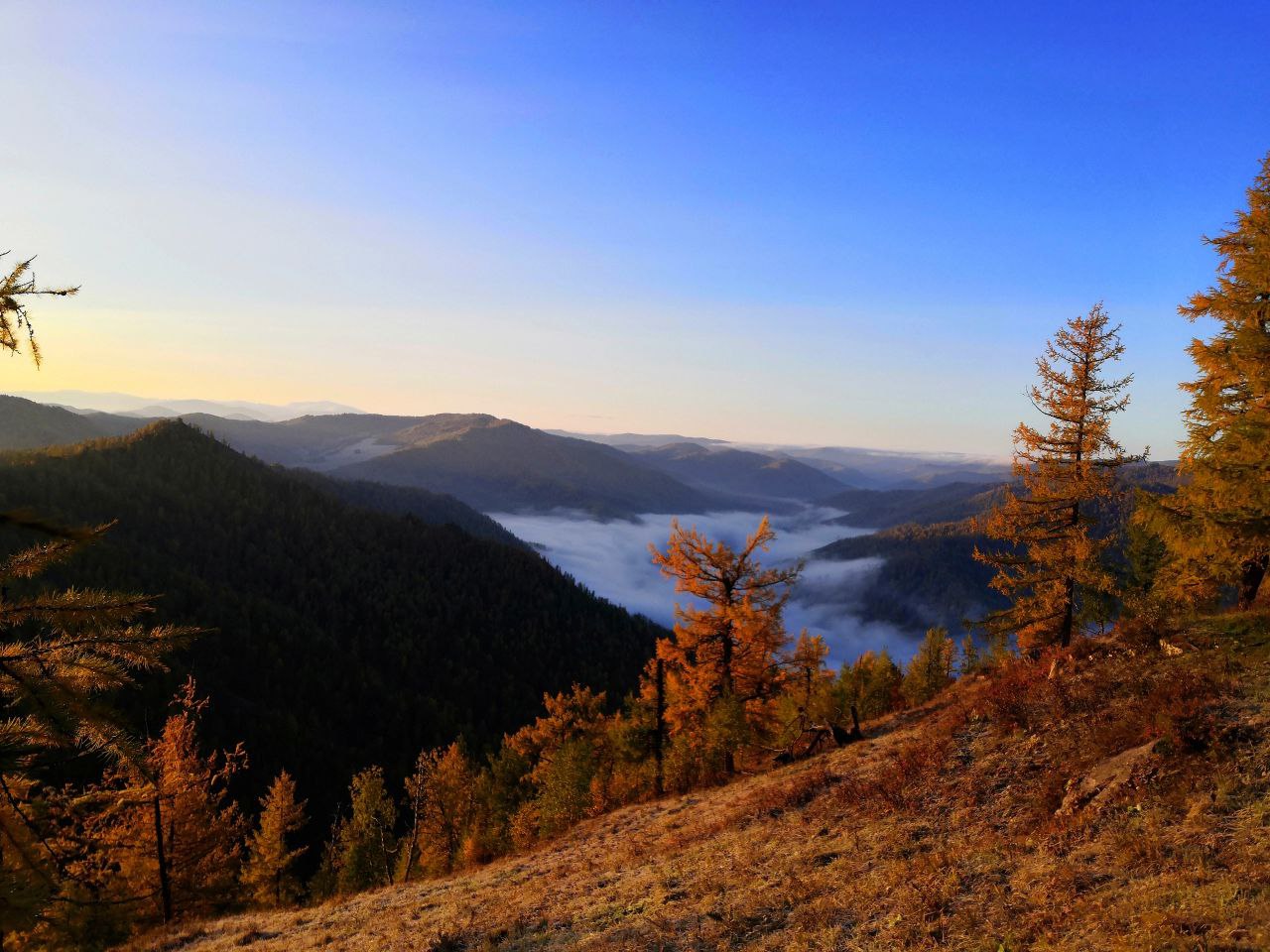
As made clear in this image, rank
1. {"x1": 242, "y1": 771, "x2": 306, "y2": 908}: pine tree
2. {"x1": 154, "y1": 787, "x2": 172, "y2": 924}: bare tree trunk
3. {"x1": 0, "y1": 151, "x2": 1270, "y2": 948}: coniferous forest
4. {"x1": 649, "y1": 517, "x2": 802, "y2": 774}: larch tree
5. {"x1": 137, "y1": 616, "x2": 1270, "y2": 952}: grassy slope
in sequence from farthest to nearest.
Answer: {"x1": 242, "y1": 771, "x2": 306, "y2": 908}: pine tree → {"x1": 649, "y1": 517, "x2": 802, "y2": 774}: larch tree → {"x1": 154, "y1": 787, "x2": 172, "y2": 924}: bare tree trunk → {"x1": 137, "y1": 616, "x2": 1270, "y2": 952}: grassy slope → {"x1": 0, "y1": 151, "x2": 1270, "y2": 948}: coniferous forest

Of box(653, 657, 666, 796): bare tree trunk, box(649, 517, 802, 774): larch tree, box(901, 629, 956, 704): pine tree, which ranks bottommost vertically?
box(901, 629, 956, 704): pine tree

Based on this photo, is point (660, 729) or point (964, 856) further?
point (660, 729)

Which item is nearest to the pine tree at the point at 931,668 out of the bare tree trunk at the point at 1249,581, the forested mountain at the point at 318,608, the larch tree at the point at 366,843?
the bare tree trunk at the point at 1249,581

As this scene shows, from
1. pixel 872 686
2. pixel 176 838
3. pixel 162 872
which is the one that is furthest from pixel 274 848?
pixel 872 686

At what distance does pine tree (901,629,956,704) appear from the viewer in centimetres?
4844

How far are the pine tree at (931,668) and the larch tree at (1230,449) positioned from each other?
3227 centimetres

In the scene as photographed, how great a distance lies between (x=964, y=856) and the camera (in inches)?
412

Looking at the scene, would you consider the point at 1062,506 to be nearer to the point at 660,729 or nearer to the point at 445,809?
the point at 660,729

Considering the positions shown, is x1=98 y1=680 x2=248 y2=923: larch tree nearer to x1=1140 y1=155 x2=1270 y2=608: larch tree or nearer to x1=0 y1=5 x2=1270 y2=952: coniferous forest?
x1=0 y1=5 x2=1270 y2=952: coniferous forest

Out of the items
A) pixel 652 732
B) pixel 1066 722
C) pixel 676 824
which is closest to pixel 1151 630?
pixel 1066 722

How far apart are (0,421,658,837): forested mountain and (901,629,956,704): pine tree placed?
68527mm

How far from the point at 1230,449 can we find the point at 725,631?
16.2 metres

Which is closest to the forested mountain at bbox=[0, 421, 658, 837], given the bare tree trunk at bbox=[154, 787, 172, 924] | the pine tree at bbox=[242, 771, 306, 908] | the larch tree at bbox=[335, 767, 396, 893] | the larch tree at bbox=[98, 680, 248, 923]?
the larch tree at bbox=[335, 767, 396, 893]

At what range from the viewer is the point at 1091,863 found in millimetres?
9133
